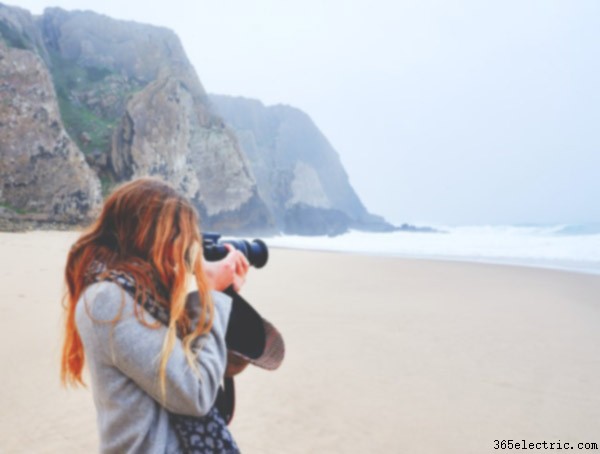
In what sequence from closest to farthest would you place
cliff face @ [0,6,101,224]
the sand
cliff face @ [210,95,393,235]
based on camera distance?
the sand
cliff face @ [0,6,101,224]
cliff face @ [210,95,393,235]

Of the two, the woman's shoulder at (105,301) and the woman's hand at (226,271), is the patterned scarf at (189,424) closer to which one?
the woman's shoulder at (105,301)

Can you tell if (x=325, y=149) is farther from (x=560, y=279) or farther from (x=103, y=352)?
(x=103, y=352)

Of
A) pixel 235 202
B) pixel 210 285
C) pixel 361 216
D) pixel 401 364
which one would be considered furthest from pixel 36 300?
pixel 361 216

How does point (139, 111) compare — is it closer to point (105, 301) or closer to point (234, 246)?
point (234, 246)

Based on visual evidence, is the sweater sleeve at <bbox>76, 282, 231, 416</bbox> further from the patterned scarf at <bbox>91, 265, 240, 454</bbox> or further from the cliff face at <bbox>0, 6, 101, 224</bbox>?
the cliff face at <bbox>0, 6, 101, 224</bbox>

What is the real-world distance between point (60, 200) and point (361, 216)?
238 feet

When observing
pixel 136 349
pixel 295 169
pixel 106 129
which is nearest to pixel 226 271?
pixel 136 349

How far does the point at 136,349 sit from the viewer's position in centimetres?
100

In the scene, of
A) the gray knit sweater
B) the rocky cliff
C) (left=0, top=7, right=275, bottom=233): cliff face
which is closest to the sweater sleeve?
the gray knit sweater

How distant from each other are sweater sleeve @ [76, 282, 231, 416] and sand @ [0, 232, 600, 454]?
105 cm

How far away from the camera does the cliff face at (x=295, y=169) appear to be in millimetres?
62219

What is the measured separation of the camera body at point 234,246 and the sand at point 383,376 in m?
1.00

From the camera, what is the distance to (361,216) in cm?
9219

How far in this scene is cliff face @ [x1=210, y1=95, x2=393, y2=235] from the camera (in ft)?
204
